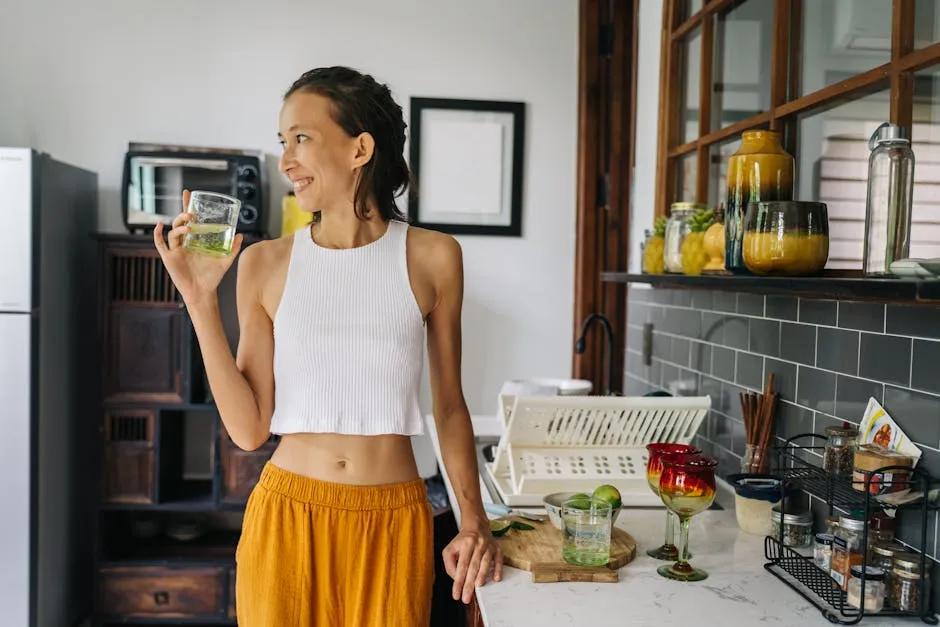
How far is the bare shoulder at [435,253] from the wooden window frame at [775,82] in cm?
78

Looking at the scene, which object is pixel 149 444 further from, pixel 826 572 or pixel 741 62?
pixel 826 572

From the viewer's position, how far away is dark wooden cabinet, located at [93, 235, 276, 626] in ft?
10.6

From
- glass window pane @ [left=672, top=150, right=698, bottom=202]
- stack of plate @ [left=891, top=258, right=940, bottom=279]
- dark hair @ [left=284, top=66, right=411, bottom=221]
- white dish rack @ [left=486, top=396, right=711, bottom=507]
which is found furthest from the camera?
glass window pane @ [left=672, top=150, right=698, bottom=202]

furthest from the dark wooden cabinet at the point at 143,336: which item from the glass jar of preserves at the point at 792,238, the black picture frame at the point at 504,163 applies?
the glass jar of preserves at the point at 792,238

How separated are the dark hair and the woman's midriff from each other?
0.39 metres

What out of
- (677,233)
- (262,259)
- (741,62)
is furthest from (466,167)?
(262,259)

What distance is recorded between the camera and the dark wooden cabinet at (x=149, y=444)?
3.24 meters

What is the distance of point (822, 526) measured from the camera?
5.68 ft

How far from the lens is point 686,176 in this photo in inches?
102

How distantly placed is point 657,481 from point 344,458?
0.55m

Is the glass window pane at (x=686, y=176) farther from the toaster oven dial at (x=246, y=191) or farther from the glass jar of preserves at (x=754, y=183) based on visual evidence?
the toaster oven dial at (x=246, y=191)

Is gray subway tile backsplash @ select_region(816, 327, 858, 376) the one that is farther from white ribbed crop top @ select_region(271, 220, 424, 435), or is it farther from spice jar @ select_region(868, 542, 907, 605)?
white ribbed crop top @ select_region(271, 220, 424, 435)

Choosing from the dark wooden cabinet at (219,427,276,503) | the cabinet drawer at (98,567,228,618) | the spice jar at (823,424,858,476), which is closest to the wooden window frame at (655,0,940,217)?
the spice jar at (823,424,858,476)

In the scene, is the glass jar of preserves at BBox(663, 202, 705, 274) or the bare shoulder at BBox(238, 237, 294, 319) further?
the glass jar of preserves at BBox(663, 202, 705, 274)
